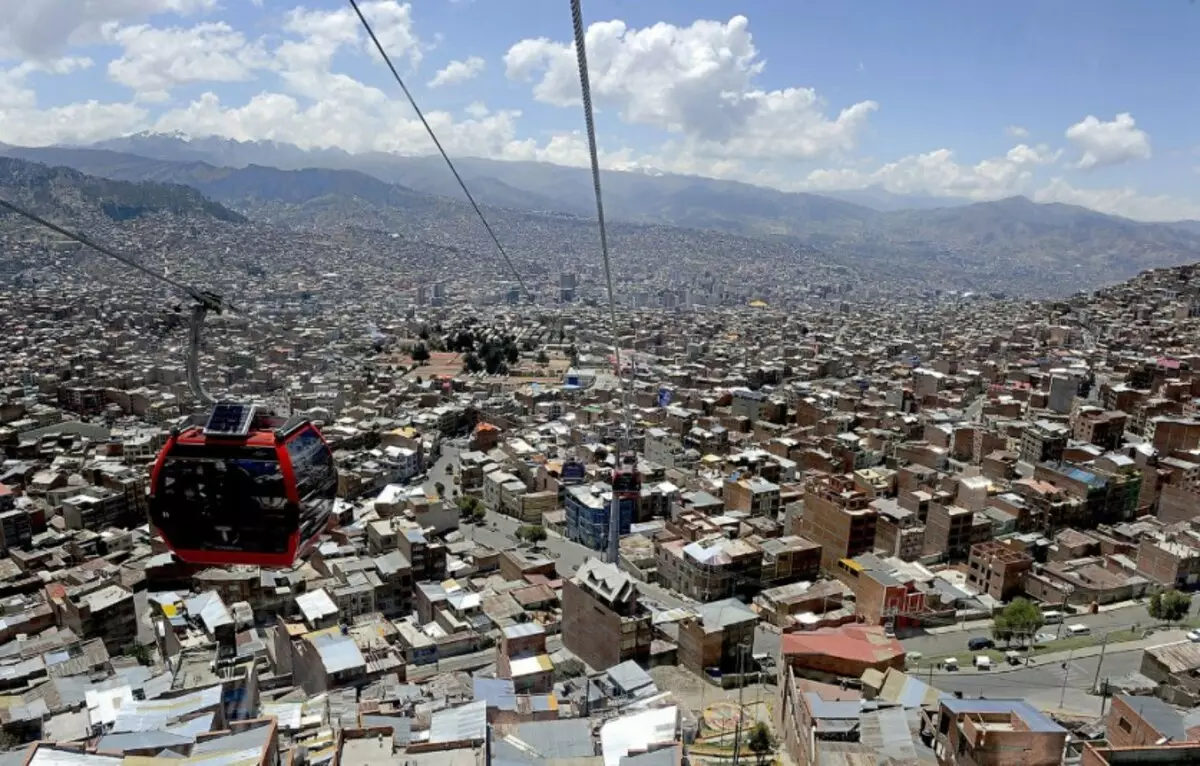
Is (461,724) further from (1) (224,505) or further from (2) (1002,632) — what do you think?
(2) (1002,632)

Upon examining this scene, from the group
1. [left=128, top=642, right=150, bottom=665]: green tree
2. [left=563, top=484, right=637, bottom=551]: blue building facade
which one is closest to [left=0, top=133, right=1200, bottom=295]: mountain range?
[left=563, top=484, right=637, bottom=551]: blue building facade

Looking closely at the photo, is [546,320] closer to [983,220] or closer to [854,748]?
[854,748]

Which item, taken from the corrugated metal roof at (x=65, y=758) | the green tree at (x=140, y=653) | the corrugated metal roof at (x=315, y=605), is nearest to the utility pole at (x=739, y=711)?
the corrugated metal roof at (x=65, y=758)

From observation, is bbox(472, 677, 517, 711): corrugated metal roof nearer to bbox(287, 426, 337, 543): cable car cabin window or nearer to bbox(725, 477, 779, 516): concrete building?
bbox(287, 426, 337, 543): cable car cabin window

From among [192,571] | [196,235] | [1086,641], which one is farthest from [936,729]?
[196,235]

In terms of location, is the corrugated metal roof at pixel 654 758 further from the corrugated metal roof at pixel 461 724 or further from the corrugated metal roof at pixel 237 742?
the corrugated metal roof at pixel 237 742
